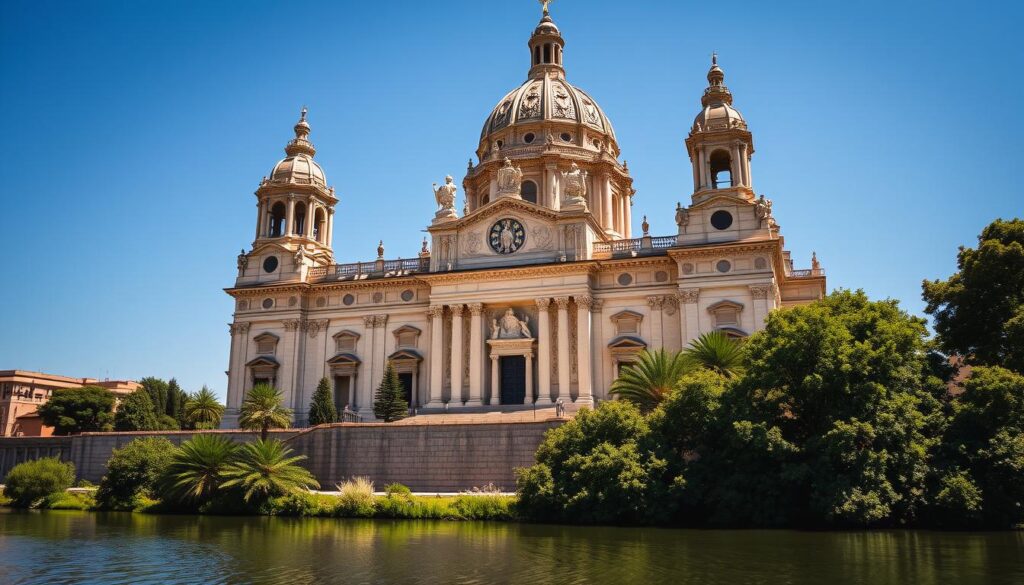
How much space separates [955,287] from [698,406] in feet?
43.5

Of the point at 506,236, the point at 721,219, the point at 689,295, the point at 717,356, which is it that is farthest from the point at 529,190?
the point at 717,356

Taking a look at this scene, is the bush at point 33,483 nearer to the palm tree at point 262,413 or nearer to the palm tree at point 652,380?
the palm tree at point 262,413

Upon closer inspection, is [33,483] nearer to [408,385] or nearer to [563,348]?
[408,385]

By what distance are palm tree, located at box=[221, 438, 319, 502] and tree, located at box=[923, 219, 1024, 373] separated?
27.9 metres

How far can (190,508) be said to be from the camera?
33688 millimetres

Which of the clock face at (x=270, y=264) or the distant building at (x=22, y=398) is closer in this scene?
the clock face at (x=270, y=264)

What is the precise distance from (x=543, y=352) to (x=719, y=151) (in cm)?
1696

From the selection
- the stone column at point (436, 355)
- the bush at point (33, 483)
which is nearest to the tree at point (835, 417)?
the stone column at point (436, 355)

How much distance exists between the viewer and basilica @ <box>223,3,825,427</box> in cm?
4606

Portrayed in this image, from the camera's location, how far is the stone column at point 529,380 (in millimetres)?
46812

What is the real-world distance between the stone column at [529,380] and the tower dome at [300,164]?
72.9ft

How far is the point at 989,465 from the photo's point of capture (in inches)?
1024

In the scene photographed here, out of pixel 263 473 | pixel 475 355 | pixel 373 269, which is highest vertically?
pixel 373 269

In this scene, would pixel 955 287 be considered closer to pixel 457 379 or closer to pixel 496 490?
pixel 496 490
